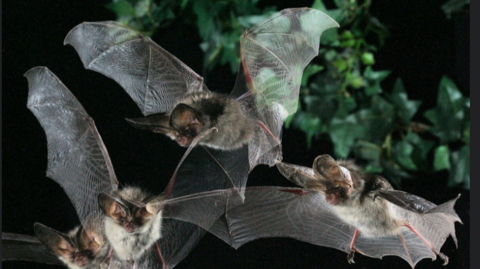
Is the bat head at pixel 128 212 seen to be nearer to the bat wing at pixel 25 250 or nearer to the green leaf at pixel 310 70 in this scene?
the bat wing at pixel 25 250

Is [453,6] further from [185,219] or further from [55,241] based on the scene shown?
[55,241]

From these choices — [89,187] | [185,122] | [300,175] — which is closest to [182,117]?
[185,122]

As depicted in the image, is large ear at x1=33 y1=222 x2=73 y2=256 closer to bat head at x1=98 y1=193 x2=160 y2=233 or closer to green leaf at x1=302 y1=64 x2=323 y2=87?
bat head at x1=98 y1=193 x2=160 y2=233

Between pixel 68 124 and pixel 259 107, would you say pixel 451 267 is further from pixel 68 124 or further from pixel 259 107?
pixel 68 124

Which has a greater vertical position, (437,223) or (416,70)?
(416,70)

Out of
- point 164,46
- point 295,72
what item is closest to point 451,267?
point 295,72

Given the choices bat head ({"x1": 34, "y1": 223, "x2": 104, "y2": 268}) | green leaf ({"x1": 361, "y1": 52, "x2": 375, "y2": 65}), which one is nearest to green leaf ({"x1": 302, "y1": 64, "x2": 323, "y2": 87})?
green leaf ({"x1": 361, "y1": 52, "x2": 375, "y2": 65})

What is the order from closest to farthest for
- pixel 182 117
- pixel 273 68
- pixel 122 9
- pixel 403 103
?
1. pixel 182 117
2. pixel 273 68
3. pixel 403 103
4. pixel 122 9
